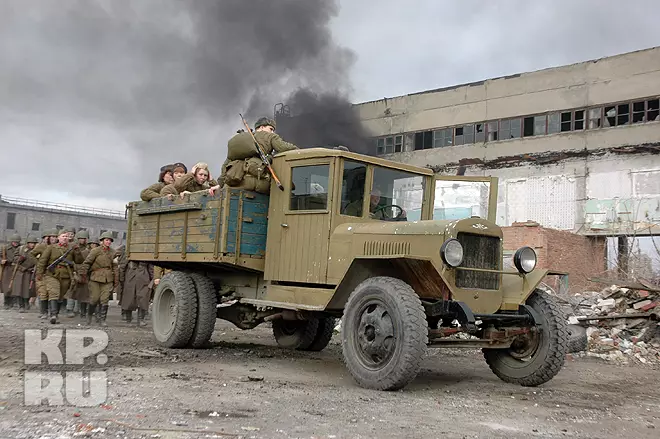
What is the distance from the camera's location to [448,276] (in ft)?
19.1

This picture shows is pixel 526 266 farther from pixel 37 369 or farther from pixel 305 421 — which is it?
pixel 37 369

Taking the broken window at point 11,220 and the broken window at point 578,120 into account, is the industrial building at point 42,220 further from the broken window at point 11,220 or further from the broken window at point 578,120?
the broken window at point 578,120

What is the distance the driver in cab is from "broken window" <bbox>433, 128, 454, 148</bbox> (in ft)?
69.6

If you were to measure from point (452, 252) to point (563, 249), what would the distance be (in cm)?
1782

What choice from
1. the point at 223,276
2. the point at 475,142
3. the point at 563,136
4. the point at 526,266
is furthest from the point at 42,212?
the point at 526,266

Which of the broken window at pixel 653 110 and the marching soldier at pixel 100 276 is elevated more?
the broken window at pixel 653 110

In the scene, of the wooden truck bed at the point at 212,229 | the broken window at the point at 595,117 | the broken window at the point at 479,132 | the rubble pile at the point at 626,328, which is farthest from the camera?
the broken window at the point at 479,132

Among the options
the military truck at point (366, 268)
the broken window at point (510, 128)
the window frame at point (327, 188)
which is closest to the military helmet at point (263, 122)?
the military truck at point (366, 268)

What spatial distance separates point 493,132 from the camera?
26.4 metres

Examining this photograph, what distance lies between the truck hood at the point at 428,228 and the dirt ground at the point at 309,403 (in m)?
1.45

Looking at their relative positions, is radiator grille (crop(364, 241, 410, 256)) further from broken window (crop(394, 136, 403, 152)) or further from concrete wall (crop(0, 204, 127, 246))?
concrete wall (crop(0, 204, 127, 246))

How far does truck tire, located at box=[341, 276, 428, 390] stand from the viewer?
5398mm

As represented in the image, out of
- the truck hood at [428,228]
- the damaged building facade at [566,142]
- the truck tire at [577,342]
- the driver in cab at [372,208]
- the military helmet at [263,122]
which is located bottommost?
the truck tire at [577,342]

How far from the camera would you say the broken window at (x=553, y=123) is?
977 inches
